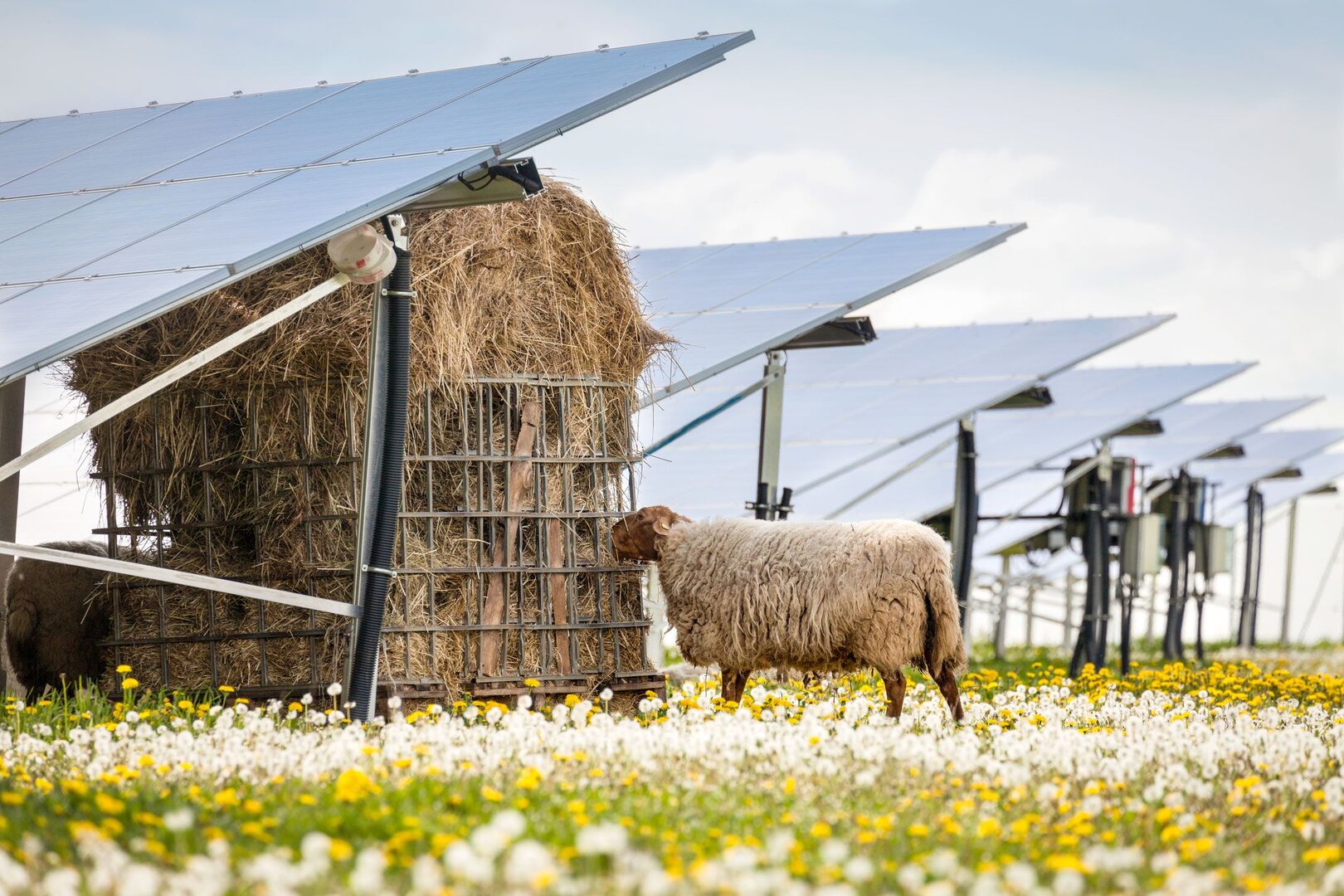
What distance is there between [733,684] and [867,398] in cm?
856

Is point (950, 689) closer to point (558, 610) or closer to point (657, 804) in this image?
point (558, 610)

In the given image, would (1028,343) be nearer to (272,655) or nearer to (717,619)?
(717,619)

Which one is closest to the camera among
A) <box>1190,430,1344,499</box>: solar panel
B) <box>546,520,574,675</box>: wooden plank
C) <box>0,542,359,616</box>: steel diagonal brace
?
<box>0,542,359,616</box>: steel diagonal brace

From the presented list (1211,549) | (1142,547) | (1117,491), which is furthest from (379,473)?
(1211,549)

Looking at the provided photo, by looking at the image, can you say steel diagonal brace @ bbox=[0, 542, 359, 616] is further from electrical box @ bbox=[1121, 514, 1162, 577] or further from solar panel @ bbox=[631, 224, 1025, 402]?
electrical box @ bbox=[1121, 514, 1162, 577]

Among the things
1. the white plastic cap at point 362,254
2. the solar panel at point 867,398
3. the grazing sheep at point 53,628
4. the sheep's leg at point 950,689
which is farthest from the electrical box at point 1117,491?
the white plastic cap at point 362,254

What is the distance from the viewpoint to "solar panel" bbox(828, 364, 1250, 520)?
19.1 m

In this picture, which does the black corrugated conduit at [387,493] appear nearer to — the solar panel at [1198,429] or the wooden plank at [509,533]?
the wooden plank at [509,533]

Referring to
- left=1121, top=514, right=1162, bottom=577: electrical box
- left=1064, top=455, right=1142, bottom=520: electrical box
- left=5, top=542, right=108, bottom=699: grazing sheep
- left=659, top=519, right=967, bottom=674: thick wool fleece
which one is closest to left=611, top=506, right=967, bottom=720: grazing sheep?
left=659, top=519, right=967, bottom=674: thick wool fleece

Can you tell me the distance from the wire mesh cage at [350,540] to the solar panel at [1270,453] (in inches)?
926

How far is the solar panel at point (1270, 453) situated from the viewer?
30844 millimetres

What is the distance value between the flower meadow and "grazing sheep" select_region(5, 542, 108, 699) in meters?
1.12

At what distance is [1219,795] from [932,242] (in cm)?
740

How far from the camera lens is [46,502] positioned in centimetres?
1269
